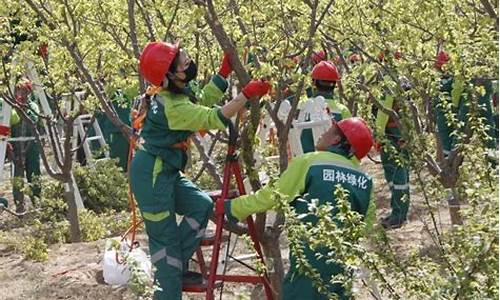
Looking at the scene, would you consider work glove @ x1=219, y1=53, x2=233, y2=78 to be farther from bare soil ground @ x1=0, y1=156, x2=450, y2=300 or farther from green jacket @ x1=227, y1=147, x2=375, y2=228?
bare soil ground @ x1=0, y1=156, x2=450, y2=300

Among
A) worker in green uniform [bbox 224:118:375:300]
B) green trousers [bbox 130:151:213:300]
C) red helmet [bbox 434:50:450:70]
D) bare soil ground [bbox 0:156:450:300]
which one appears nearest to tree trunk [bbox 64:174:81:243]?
bare soil ground [bbox 0:156:450:300]

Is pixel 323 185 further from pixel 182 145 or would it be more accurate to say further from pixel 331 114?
pixel 331 114

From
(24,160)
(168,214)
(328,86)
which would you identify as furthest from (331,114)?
(24,160)

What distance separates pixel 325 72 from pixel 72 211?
2.99m

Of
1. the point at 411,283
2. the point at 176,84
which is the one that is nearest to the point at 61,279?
the point at 176,84

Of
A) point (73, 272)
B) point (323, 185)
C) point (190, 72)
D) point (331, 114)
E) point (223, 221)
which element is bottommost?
point (73, 272)

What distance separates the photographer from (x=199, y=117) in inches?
224

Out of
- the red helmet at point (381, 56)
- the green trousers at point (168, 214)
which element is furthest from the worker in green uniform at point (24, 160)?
the green trousers at point (168, 214)

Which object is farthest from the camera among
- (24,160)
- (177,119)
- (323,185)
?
(24,160)

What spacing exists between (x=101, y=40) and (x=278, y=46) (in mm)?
1919

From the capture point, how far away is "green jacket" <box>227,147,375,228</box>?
545cm

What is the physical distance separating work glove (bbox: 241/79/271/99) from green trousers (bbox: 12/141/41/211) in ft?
25.5

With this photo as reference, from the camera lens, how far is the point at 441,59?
293 inches

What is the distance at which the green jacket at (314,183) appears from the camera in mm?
5449
